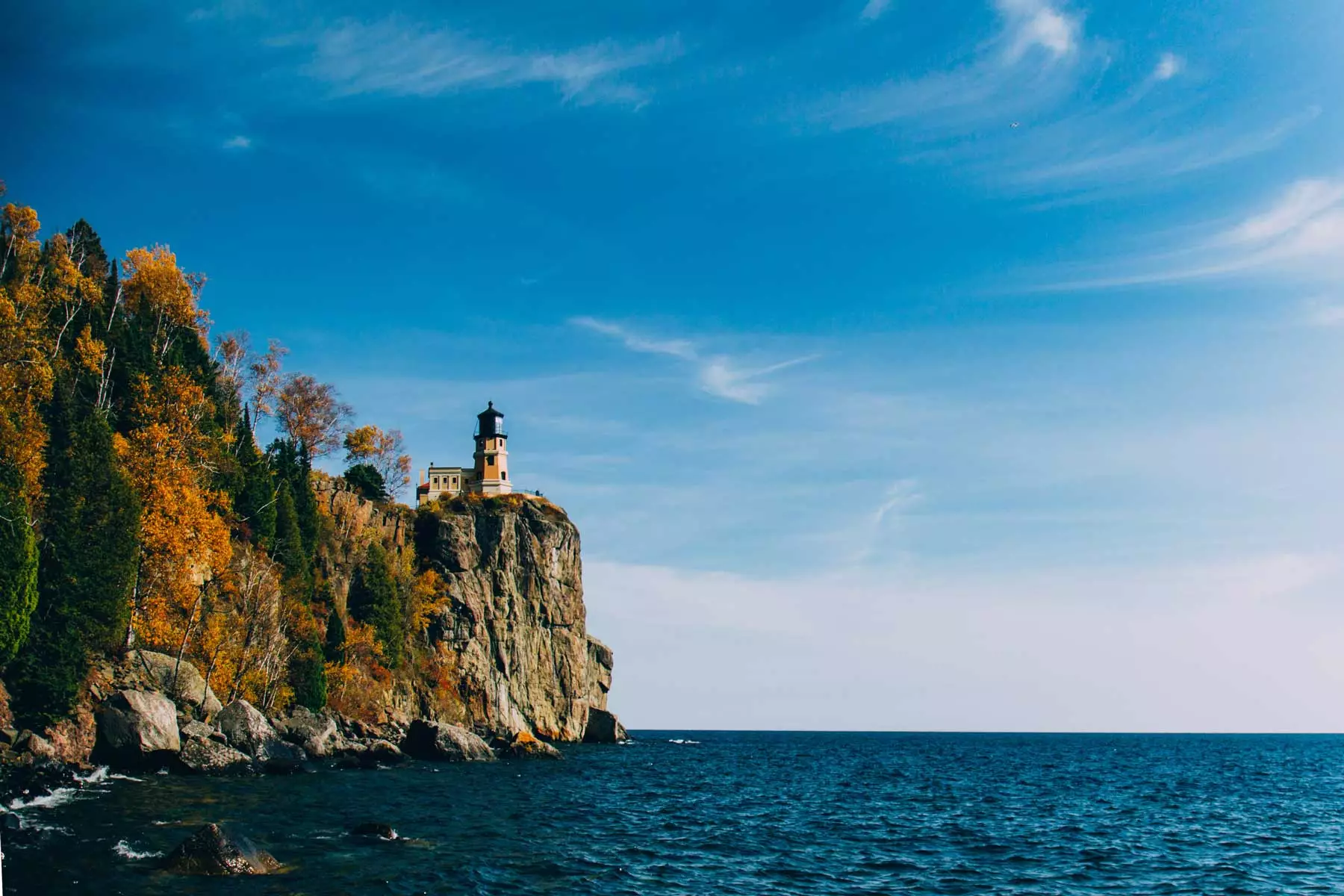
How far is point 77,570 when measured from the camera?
45125 millimetres

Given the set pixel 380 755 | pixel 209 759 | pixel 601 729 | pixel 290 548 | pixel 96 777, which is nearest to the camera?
pixel 96 777

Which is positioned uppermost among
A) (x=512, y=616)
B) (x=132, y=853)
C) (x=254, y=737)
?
(x=512, y=616)

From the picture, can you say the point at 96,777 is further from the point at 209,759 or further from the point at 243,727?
the point at 243,727

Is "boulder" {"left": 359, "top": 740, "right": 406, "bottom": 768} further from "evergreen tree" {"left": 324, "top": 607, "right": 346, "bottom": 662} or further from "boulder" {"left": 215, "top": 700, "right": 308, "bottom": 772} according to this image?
"evergreen tree" {"left": 324, "top": 607, "right": 346, "bottom": 662}

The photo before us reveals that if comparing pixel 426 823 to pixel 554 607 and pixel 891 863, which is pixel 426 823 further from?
pixel 554 607

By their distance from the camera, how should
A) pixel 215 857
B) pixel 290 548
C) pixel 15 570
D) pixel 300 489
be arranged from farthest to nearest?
pixel 300 489, pixel 290 548, pixel 15 570, pixel 215 857

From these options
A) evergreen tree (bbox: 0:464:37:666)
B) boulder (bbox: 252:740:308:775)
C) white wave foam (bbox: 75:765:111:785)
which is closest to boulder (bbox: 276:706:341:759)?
boulder (bbox: 252:740:308:775)

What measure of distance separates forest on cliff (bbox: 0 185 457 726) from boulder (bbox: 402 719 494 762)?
758 cm

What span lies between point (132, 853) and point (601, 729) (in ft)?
322

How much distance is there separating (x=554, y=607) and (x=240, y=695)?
179ft

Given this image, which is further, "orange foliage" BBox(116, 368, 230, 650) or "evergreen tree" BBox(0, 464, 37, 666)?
"orange foliage" BBox(116, 368, 230, 650)

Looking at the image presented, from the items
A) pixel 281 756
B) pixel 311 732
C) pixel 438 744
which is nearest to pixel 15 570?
pixel 281 756

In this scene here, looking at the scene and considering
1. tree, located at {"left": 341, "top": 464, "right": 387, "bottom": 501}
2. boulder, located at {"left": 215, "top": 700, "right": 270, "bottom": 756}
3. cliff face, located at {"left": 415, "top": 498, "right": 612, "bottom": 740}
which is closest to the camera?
boulder, located at {"left": 215, "top": 700, "right": 270, "bottom": 756}

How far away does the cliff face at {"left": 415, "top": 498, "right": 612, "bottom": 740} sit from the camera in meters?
95.5
